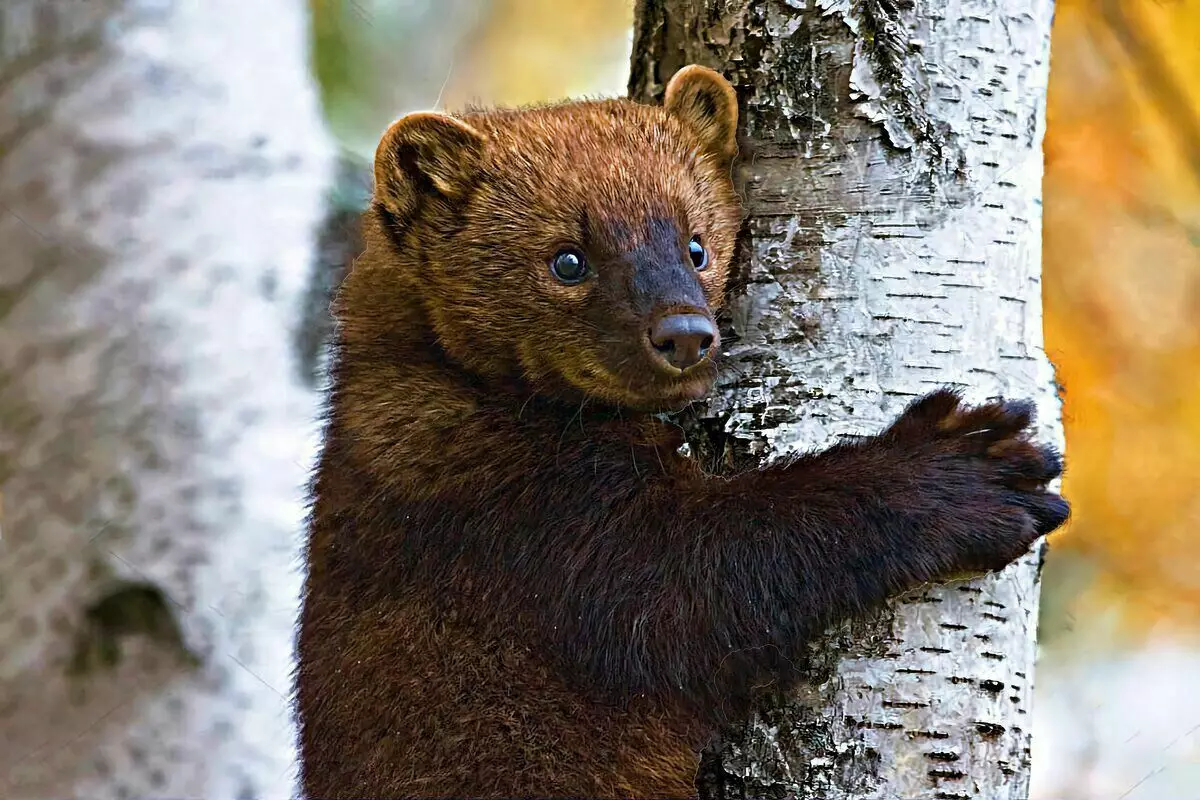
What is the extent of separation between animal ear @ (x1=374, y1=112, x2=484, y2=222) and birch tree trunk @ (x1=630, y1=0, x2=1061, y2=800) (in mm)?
780

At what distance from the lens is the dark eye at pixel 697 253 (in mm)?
3037

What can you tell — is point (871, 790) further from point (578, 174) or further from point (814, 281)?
point (578, 174)

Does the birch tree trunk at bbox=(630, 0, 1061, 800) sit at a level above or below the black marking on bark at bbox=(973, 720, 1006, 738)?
above

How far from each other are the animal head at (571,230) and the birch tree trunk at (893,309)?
18 cm

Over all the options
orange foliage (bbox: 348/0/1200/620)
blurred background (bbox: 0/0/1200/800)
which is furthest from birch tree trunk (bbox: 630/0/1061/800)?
orange foliage (bbox: 348/0/1200/620)

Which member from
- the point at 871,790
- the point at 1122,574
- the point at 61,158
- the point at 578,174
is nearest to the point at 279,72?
the point at 61,158

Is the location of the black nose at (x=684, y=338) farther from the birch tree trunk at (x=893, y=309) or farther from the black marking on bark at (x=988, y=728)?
the black marking on bark at (x=988, y=728)

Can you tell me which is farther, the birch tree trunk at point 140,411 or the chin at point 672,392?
the birch tree trunk at point 140,411

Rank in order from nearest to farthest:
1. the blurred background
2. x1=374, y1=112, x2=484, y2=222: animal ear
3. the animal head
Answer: the animal head
x1=374, y1=112, x2=484, y2=222: animal ear
the blurred background

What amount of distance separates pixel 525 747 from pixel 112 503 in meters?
2.25

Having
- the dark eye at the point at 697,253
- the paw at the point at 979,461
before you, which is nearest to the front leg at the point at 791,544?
the paw at the point at 979,461

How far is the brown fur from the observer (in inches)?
109

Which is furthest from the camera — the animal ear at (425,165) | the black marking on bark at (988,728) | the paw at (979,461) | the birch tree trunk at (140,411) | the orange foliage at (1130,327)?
the orange foliage at (1130,327)

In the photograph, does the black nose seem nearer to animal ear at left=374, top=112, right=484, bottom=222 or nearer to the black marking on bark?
animal ear at left=374, top=112, right=484, bottom=222
